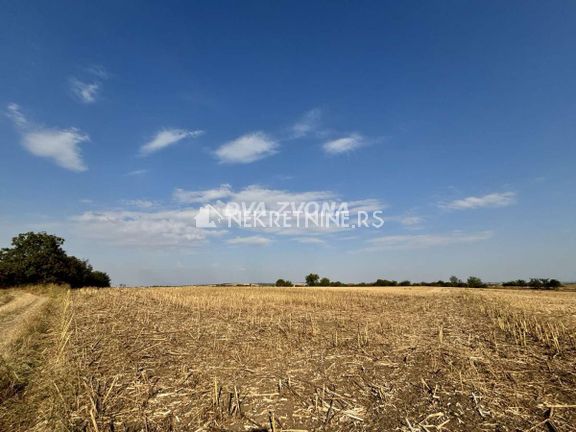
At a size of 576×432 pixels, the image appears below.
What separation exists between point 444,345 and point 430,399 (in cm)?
464

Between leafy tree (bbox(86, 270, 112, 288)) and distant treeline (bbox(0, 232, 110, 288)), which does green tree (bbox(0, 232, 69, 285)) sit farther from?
leafy tree (bbox(86, 270, 112, 288))

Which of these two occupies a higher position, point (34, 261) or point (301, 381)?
point (34, 261)

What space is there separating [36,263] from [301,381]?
54.4 metres

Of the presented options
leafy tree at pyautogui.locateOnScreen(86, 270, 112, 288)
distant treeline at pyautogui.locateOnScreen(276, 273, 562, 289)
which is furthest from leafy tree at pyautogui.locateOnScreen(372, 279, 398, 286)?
leafy tree at pyautogui.locateOnScreen(86, 270, 112, 288)

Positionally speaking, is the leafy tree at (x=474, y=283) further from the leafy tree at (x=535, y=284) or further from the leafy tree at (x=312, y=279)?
the leafy tree at (x=312, y=279)

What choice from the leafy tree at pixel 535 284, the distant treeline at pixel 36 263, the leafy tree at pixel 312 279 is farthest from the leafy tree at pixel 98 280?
the leafy tree at pixel 535 284

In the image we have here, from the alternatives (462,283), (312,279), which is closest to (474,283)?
(462,283)

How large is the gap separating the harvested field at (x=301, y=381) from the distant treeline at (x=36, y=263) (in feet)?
143

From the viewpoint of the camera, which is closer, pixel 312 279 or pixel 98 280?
pixel 98 280

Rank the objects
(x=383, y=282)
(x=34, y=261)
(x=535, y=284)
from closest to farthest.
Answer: (x=34, y=261), (x=535, y=284), (x=383, y=282)

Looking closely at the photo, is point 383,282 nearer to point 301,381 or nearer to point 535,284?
point 535,284

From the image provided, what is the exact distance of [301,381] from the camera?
7684mm

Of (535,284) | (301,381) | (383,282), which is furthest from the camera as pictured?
(383,282)

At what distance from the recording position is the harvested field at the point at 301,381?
5.98 meters
